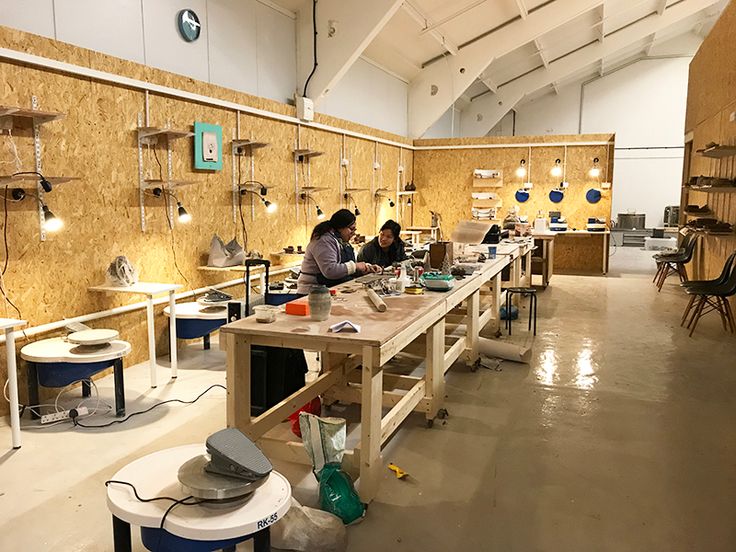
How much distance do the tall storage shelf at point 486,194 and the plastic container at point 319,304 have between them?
849 centimetres

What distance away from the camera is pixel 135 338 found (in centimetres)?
493

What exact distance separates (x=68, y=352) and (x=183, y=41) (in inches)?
128

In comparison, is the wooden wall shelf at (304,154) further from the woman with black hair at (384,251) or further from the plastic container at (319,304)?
the plastic container at (319,304)

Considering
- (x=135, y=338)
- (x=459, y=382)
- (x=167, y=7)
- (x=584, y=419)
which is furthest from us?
(x=167, y=7)

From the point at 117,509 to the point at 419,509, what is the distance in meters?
1.43

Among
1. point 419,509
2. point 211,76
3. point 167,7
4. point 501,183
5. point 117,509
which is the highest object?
point 167,7

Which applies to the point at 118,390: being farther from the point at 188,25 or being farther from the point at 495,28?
the point at 495,28

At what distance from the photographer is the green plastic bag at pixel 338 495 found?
2.53 meters

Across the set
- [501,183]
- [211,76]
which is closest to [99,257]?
[211,76]

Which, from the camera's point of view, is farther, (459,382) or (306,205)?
(306,205)

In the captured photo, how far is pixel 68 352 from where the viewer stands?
12.3 ft

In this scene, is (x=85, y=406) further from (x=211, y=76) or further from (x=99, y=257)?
(x=211, y=76)

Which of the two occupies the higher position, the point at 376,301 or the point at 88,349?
the point at 376,301

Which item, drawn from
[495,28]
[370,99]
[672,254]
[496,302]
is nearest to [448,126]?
[495,28]
